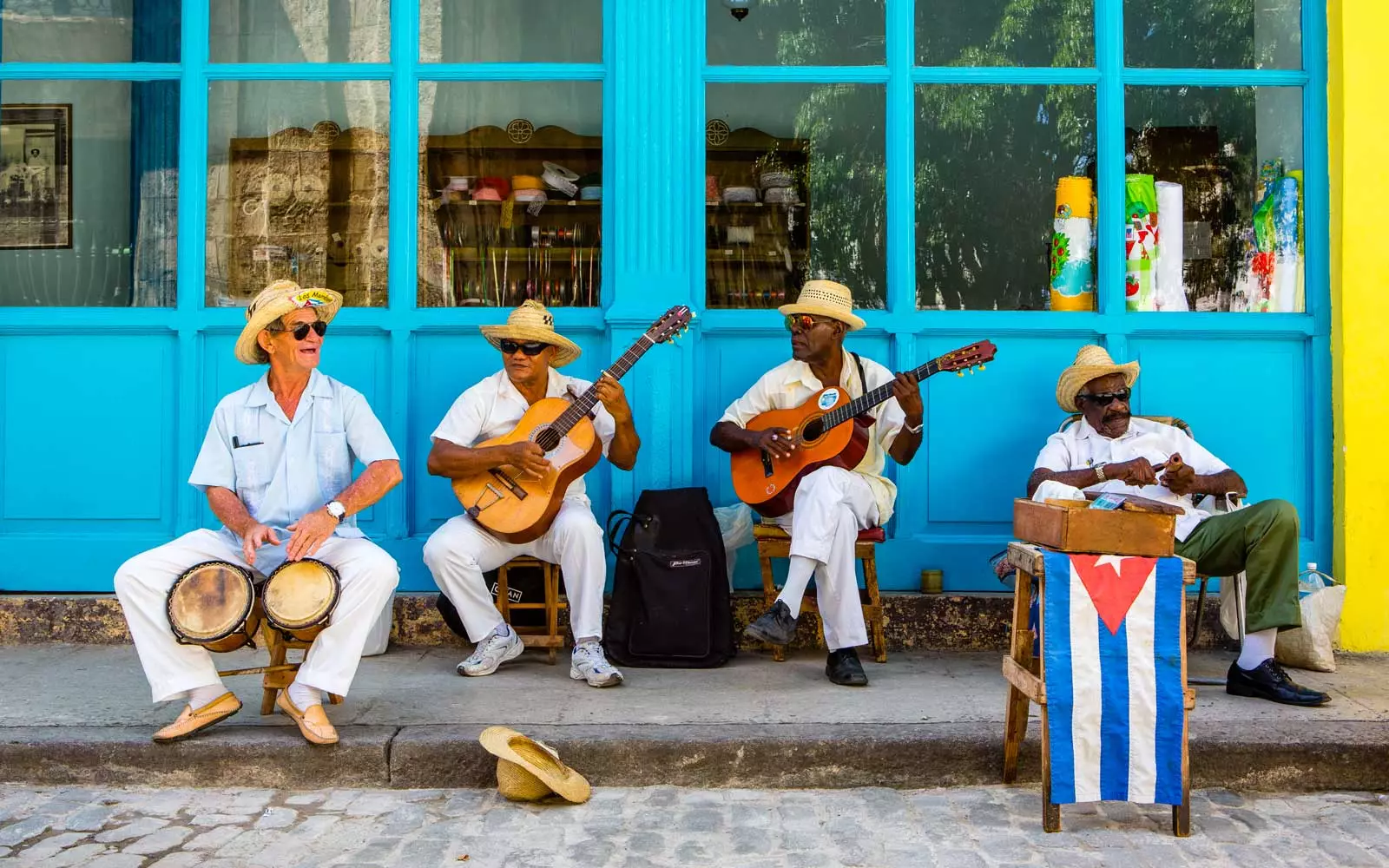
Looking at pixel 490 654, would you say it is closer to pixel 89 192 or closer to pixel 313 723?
pixel 313 723

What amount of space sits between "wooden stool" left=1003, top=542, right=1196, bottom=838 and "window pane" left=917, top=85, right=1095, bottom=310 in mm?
2193

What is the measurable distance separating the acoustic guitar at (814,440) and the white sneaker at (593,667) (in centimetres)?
87

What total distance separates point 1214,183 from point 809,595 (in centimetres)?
269

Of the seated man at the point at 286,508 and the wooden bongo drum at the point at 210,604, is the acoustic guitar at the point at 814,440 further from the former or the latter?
the wooden bongo drum at the point at 210,604

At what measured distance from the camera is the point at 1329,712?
14.4ft

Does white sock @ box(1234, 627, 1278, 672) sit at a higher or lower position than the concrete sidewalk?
higher

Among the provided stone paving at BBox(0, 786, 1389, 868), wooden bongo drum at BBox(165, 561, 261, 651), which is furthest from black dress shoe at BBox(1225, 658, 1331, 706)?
wooden bongo drum at BBox(165, 561, 261, 651)

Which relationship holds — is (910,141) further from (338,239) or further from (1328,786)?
(1328,786)

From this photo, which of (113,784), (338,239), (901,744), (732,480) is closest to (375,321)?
(338,239)

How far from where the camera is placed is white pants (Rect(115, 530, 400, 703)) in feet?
13.4

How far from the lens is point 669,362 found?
562 centimetres

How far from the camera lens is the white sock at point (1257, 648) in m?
4.64

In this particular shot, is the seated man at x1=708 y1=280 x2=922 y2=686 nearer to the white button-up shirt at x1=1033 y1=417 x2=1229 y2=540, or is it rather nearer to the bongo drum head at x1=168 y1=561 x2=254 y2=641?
the white button-up shirt at x1=1033 y1=417 x2=1229 y2=540

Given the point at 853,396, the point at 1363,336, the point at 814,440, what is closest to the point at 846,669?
A: the point at 814,440
